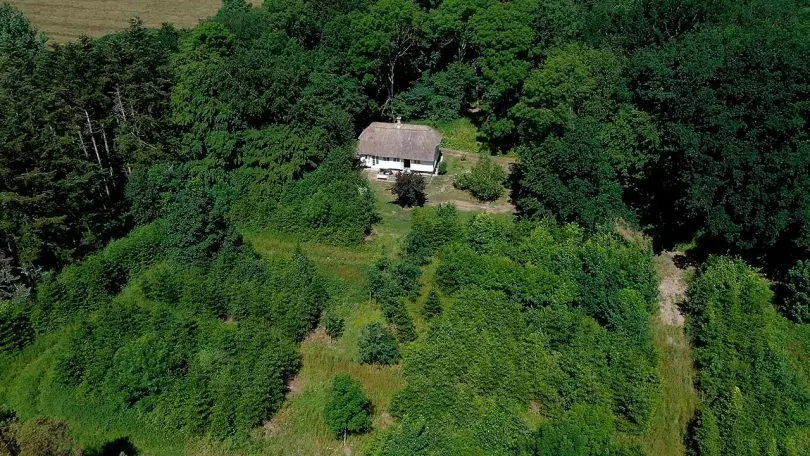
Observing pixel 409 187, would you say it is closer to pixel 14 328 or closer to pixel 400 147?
pixel 400 147

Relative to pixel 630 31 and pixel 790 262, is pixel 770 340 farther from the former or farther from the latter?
pixel 630 31

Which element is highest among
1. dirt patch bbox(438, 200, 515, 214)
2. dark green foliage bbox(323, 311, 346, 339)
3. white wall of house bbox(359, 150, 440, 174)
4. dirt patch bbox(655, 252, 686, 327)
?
white wall of house bbox(359, 150, 440, 174)

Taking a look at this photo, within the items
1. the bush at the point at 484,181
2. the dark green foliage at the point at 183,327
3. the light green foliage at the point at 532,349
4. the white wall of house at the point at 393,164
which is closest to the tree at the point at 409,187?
the bush at the point at 484,181

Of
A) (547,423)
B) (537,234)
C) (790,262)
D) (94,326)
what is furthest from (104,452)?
(790,262)

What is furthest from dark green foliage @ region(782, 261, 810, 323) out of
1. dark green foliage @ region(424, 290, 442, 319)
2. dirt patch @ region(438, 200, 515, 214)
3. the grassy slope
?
the grassy slope

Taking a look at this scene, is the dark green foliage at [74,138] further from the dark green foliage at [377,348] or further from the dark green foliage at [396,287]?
the dark green foliage at [377,348]

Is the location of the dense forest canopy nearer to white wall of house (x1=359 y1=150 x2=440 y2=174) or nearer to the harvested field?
white wall of house (x1=359 y1=150 x2=440 y2=174)
